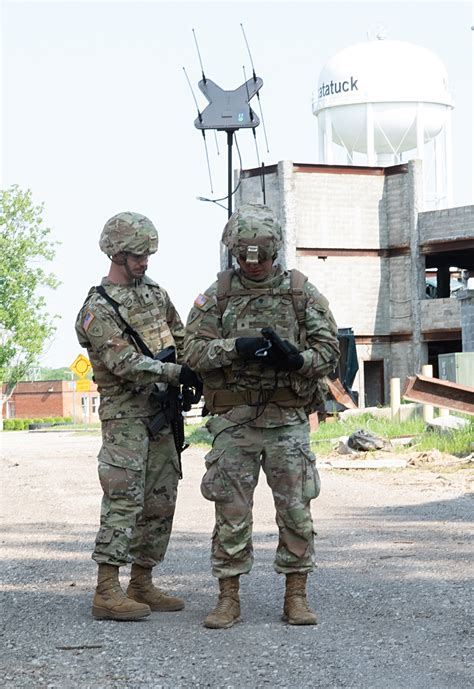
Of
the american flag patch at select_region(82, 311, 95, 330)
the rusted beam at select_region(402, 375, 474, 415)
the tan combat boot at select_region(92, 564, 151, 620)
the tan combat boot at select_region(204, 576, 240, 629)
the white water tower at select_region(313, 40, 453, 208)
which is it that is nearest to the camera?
the tan combat boot at select_region(204, 576, 240, 629)

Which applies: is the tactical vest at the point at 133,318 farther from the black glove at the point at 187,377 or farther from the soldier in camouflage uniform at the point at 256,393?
the soldier in camouflage uniform at the point at 256,393

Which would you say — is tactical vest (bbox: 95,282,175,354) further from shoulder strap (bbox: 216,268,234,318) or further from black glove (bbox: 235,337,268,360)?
black glove (bbox: 235,337,268,360)

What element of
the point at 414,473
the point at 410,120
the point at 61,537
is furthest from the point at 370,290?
the point at 61,537

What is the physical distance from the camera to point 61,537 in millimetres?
10383

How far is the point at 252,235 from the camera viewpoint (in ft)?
20.6

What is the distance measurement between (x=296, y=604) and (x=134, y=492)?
106 cm

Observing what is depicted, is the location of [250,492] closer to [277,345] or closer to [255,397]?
[255,397]

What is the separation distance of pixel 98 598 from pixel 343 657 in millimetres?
1667

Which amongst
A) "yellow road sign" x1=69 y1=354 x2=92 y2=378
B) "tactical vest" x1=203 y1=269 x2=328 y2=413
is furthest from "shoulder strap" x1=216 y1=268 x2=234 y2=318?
"yellow road sign" x1=69 y1=354 x2=92 y2=378

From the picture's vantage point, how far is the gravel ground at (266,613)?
5.17m

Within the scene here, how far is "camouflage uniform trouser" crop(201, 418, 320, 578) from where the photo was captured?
6.32 metres

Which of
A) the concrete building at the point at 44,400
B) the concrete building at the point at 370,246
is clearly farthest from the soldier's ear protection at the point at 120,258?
the concrete building at the point at 44,400

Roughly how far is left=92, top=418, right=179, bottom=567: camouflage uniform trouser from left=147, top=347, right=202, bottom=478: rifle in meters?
0.04

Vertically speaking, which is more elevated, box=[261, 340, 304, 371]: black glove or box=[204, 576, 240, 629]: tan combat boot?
box=[261, 340, 304, 371]: black glove
